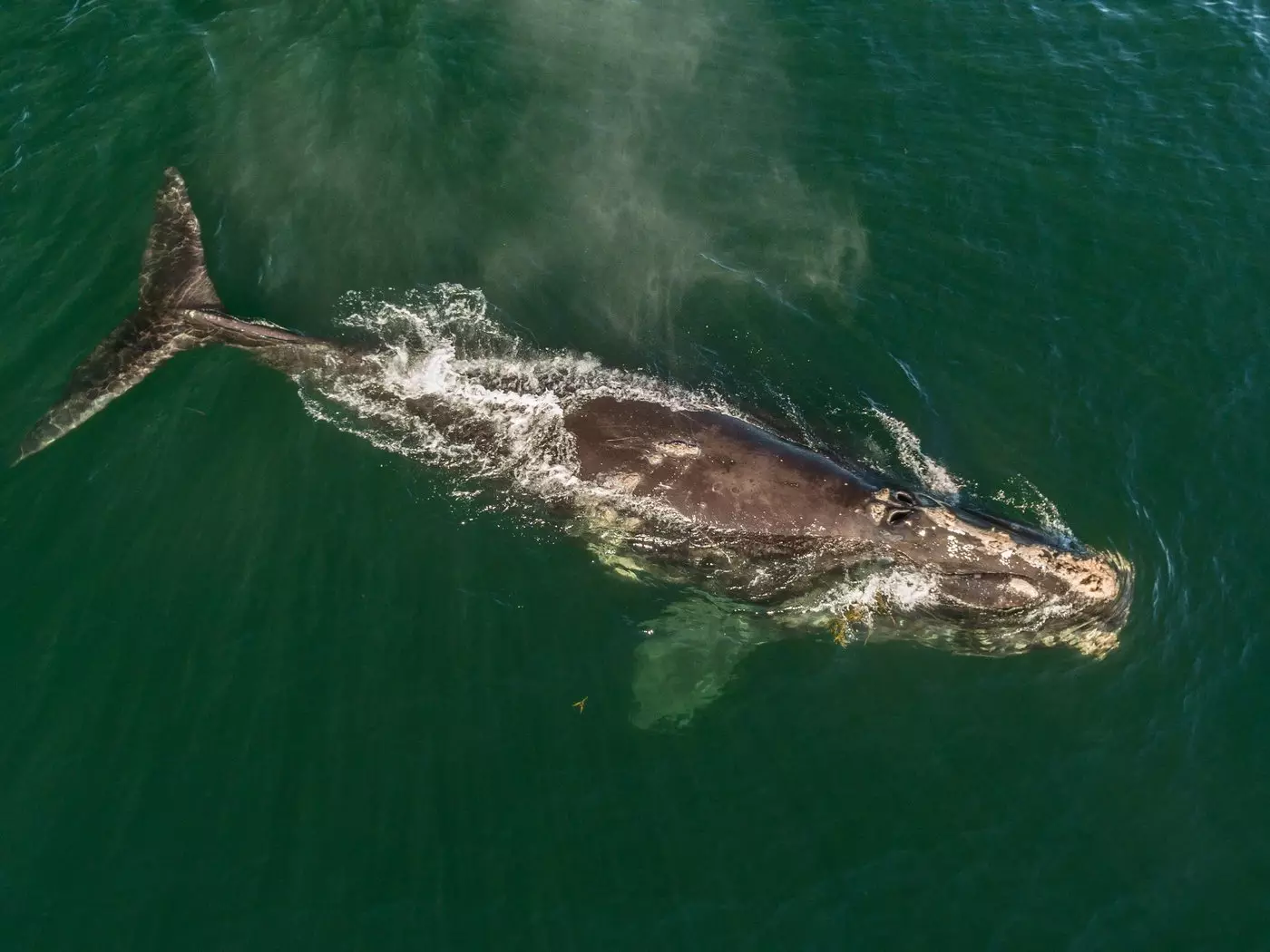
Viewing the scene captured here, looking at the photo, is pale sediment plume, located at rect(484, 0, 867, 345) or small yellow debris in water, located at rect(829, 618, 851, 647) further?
pale sediment plume, located at rect(484, 0, 867, 345)

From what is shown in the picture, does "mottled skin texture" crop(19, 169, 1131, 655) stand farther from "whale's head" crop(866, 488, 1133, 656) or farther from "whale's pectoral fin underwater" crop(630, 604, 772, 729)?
"whale's pectoral fin underwater" crop(630, 604, 772, 729)

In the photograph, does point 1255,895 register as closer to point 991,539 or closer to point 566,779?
point 991,539

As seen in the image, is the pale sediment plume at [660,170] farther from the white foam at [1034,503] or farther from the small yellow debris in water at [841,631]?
the small yellow debris in water at [841,631]

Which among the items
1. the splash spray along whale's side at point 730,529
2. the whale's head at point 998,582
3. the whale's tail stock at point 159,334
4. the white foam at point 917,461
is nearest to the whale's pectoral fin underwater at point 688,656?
the splash spray along whale's side at point 730,529

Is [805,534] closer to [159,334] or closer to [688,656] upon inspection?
[688,656]

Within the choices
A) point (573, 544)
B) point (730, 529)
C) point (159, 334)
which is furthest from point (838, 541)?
point (159, 334)

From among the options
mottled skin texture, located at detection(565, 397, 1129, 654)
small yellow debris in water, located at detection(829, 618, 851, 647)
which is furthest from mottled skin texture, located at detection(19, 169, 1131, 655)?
small yellow debris in water, located at detection(829, 618, 851, 647)

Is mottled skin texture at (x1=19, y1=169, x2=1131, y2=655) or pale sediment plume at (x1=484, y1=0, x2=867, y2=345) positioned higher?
pale sediment plume at (x1=484, y1=0, x2=867, y2=345)
